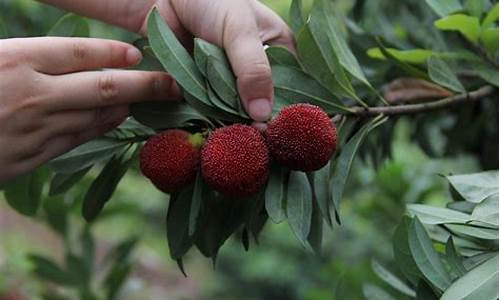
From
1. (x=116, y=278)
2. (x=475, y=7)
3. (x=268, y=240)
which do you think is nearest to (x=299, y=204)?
(x=475, y=7)

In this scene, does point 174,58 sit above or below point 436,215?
above

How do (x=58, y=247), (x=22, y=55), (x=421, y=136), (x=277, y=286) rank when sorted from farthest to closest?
(x=58, y=247)
(x=277, y=286)
(x=421, y=136)
(x=22, y=55)

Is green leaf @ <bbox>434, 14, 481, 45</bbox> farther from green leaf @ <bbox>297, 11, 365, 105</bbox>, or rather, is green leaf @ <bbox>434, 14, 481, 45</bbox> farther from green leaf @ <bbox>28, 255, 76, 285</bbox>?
green leaf @ <bbox>28, 255, 76, 285</bbox>

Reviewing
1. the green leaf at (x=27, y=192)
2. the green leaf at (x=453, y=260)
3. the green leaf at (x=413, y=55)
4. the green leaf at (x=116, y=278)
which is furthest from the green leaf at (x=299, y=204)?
the green leaf at (x=116, y=278)

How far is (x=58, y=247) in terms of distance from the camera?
160 inches

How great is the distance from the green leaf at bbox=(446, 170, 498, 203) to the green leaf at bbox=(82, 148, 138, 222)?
0.31m

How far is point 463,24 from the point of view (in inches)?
36.6

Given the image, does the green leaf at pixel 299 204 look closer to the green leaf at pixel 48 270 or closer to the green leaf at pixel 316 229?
the green leaf at pixel 316 229

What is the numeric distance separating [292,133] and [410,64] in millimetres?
285

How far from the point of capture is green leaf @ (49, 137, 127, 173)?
33.9 inches

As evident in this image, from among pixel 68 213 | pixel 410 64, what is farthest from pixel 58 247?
pixel 410 64

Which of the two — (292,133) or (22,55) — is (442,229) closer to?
(292,133)

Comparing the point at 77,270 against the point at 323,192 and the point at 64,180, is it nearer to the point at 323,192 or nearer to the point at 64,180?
the point at 64,180

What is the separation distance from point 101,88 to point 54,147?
0.07 m
